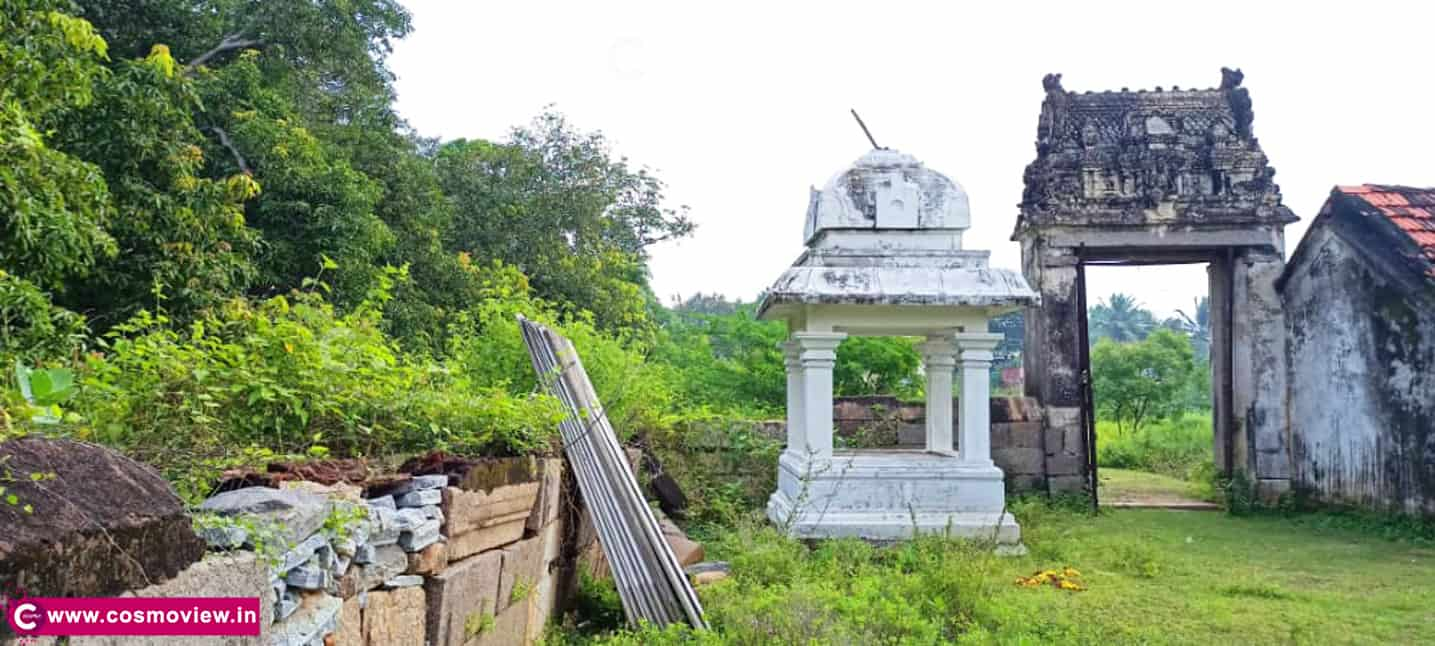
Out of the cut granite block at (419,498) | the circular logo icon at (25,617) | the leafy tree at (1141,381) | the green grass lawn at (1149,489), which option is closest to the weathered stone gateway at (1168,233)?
the green grass lawn at (1149,489)

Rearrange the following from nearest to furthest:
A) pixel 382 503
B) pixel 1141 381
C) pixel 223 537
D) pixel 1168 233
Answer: pixel 223 537 → pixel 382 503 → pixel 1168 233 → pixel 1141 381

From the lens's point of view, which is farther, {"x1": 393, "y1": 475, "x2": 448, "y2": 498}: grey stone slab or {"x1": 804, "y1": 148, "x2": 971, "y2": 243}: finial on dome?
{"x1": 804, "y1": 148, "x2": 971, "y2": 243}: finial on dome

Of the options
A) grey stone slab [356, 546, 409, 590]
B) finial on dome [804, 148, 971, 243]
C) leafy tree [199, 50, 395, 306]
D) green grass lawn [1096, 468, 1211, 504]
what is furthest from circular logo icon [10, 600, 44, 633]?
green grass lawn [1096, 468, 1211, 504]

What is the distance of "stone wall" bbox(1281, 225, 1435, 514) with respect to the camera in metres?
8.16

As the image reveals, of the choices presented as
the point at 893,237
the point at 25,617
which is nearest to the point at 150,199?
the point at 893,237

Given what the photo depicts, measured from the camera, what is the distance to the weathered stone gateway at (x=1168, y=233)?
987 centimetres

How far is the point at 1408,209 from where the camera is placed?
8.77 m

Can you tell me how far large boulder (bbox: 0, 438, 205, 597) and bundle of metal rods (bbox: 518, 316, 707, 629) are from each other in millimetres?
2320

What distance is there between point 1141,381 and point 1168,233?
1290 centimetres

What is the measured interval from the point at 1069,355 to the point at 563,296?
701 cm

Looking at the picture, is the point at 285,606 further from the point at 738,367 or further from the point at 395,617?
the point at 738,367

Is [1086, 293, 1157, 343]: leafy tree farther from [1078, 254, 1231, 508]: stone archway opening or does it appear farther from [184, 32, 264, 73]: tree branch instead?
[184, 32, 264, 73]: tree branch

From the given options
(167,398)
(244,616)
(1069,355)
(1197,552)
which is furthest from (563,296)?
(244,616)

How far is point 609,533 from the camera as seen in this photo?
4.46 metres
